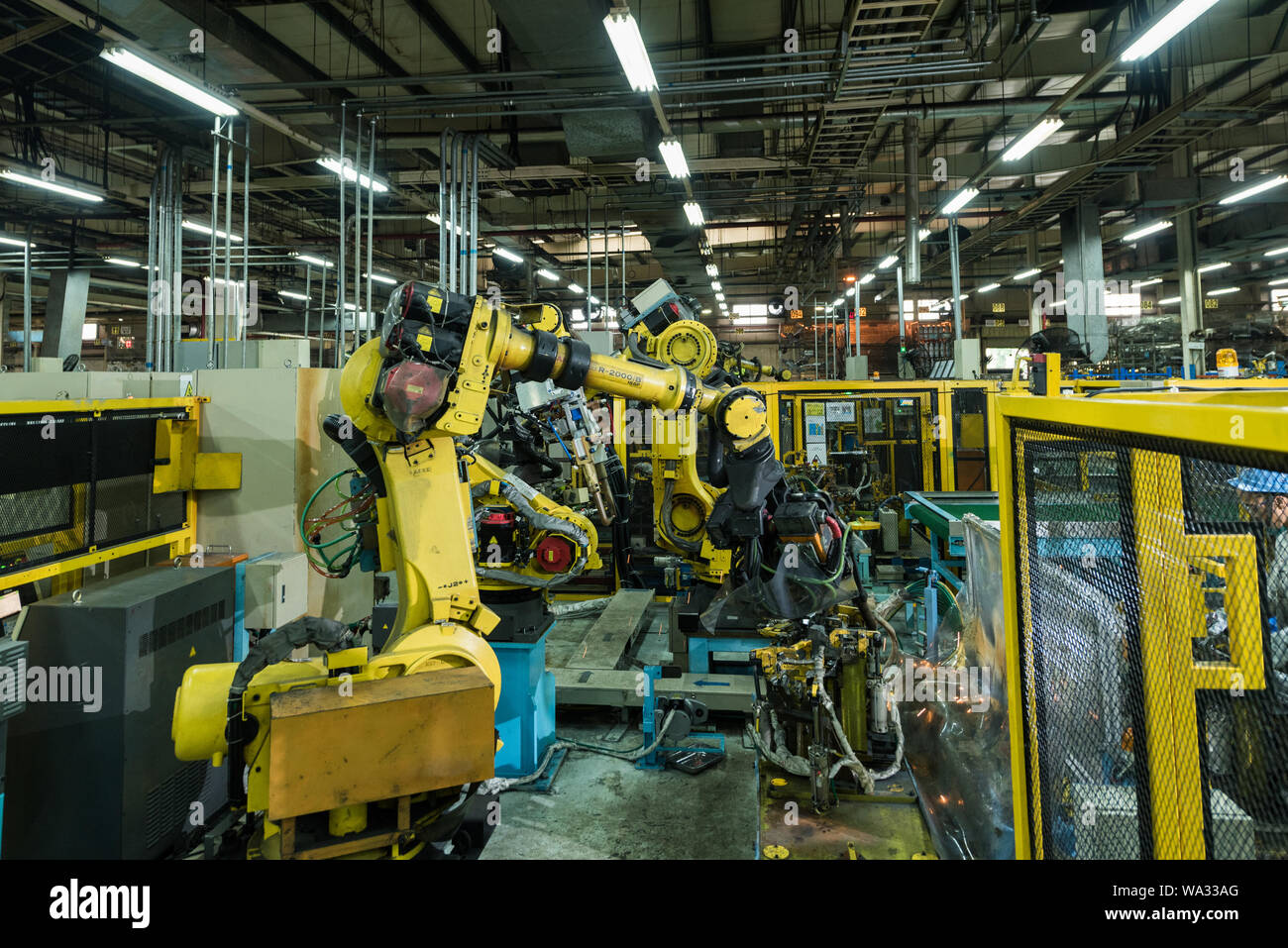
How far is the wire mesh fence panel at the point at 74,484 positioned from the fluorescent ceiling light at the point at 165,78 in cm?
262

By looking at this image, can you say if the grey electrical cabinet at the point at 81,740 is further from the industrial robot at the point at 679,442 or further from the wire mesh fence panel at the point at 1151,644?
the industrial robot at the point at 679,442

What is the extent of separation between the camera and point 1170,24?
4488 millimetres

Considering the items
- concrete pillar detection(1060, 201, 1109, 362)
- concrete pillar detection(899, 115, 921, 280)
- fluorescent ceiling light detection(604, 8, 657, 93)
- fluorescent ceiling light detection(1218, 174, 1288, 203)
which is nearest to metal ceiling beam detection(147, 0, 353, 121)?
fluorescent ceiling light detection(604, 8, 657, 93)

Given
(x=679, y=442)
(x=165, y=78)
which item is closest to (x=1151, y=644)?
(x=679, y=442)

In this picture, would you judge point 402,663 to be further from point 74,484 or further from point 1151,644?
point 74,484

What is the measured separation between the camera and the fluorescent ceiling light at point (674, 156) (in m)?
6.57

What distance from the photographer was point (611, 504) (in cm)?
590

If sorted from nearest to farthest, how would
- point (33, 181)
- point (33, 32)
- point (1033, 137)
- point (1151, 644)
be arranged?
point (1151, 644)
point (33, 32)
point (1033, 137)
point (33, 181)

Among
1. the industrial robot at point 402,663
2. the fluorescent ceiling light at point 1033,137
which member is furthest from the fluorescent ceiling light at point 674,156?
the industrial robot at point 402,663

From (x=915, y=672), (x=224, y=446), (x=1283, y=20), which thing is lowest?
(x=915, y=672)

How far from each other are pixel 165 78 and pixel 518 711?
5095 mm
